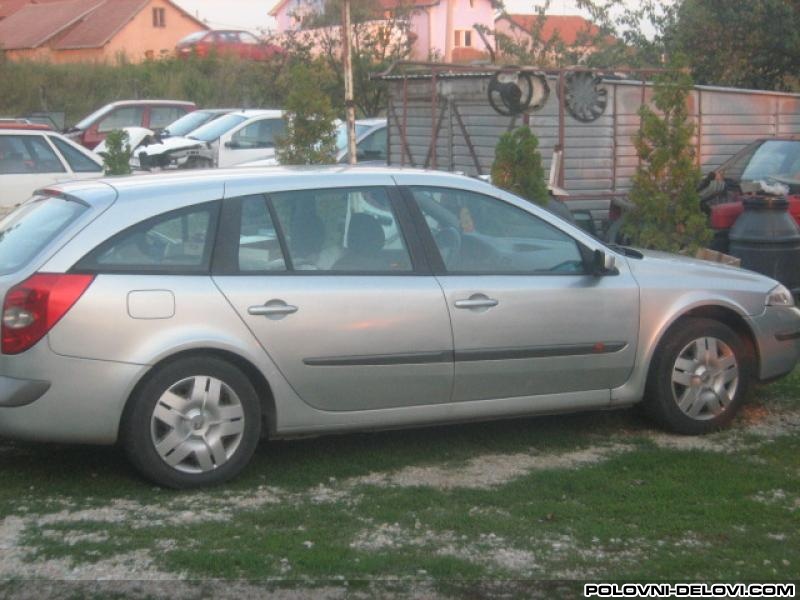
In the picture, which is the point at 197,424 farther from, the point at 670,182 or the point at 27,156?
the point at 27,156

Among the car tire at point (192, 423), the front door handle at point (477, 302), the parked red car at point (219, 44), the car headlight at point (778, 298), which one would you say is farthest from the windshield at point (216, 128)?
the parked red car at point (219, 44)

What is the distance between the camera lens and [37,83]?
38969 mm

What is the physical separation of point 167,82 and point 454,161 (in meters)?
25.3

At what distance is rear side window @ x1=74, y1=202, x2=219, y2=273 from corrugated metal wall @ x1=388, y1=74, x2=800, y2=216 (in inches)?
381

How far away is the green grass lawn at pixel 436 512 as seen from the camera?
4.78 meters

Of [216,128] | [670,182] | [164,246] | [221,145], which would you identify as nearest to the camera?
[164,246]

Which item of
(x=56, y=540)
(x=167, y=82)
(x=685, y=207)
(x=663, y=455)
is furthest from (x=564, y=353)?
(x=167, y=82)

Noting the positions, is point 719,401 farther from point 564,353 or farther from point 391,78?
point 391,78

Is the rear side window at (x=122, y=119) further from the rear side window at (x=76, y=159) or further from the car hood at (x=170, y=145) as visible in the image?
the rear side window at (x=76, y=159)

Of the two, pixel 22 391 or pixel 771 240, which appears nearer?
pixel 22 391

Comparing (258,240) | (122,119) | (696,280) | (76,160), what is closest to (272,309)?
(258,240)

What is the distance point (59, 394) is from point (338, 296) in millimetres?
1381

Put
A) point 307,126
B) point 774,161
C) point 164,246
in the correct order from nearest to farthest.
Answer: point 164,246 < point 307,126 < point 774,161

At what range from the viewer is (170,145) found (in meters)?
21.2
